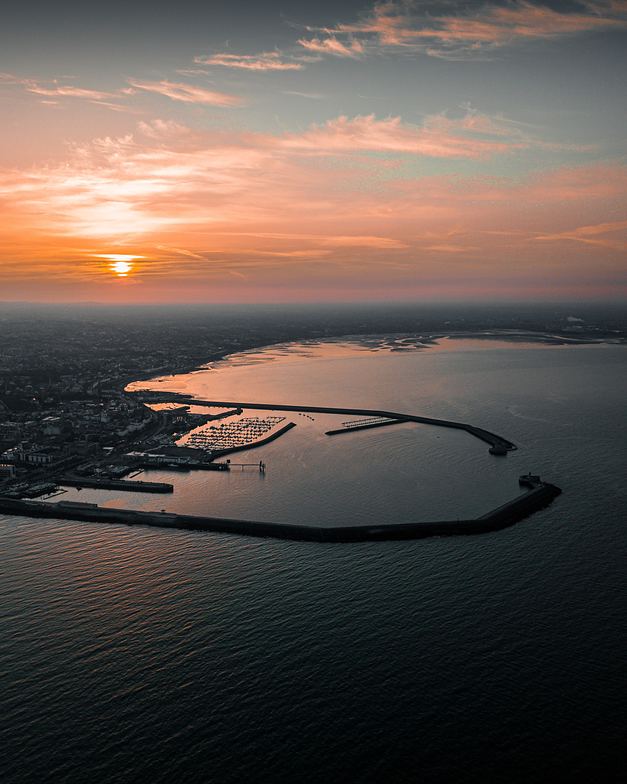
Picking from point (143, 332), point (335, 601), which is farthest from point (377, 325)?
point (335, 601)

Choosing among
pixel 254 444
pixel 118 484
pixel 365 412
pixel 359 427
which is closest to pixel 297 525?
pixel 118 484

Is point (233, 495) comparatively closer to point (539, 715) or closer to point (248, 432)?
point (248, 432)

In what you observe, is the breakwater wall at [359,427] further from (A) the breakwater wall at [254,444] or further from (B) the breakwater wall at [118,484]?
(B) the breakwater wall at [118,484]

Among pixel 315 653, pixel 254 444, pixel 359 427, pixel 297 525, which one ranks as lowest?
pixel 315 653

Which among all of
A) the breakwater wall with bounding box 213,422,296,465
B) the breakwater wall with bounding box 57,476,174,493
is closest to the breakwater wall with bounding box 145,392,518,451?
the breakwater wall with bounding box 213,422,296,465

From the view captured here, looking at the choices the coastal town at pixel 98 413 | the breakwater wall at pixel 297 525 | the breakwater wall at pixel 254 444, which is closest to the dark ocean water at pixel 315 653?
the breakwater wall at pixel 297 525

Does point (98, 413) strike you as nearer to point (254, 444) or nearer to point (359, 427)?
point (254, 444)
